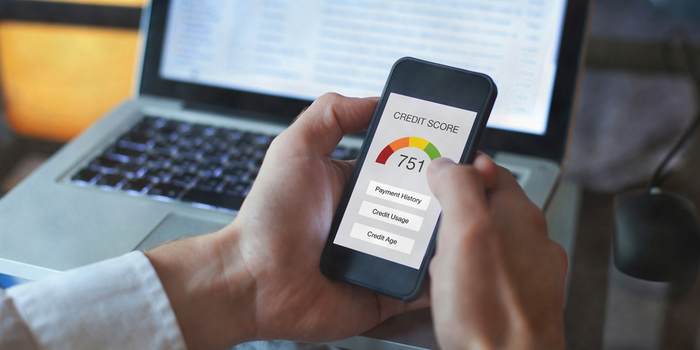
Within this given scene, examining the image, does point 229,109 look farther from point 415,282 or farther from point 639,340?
point 639,340

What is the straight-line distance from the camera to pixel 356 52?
454 mm

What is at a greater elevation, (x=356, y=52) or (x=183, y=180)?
(x=356, y=52)

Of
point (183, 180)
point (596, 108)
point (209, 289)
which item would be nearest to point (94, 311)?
point (209, 289)

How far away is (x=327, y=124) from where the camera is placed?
319mm

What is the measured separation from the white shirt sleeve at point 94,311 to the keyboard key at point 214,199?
0.35 ft

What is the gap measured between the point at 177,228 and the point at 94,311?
0.11 meters

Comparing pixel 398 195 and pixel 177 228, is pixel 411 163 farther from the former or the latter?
pixel 177 228

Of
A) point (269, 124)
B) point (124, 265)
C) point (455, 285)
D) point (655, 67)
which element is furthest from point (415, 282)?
point (655, 67)

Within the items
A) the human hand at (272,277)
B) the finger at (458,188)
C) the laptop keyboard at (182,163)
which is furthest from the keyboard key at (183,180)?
the finger at (458,188)

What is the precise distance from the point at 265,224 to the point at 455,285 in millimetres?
124

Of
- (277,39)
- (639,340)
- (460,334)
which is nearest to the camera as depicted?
(460,334)

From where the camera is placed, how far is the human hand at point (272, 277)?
285 mm

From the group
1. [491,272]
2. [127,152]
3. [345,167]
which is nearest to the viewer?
[491,272]

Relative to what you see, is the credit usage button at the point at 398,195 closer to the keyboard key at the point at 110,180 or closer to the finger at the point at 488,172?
Result: the finger at the point at 488,172
